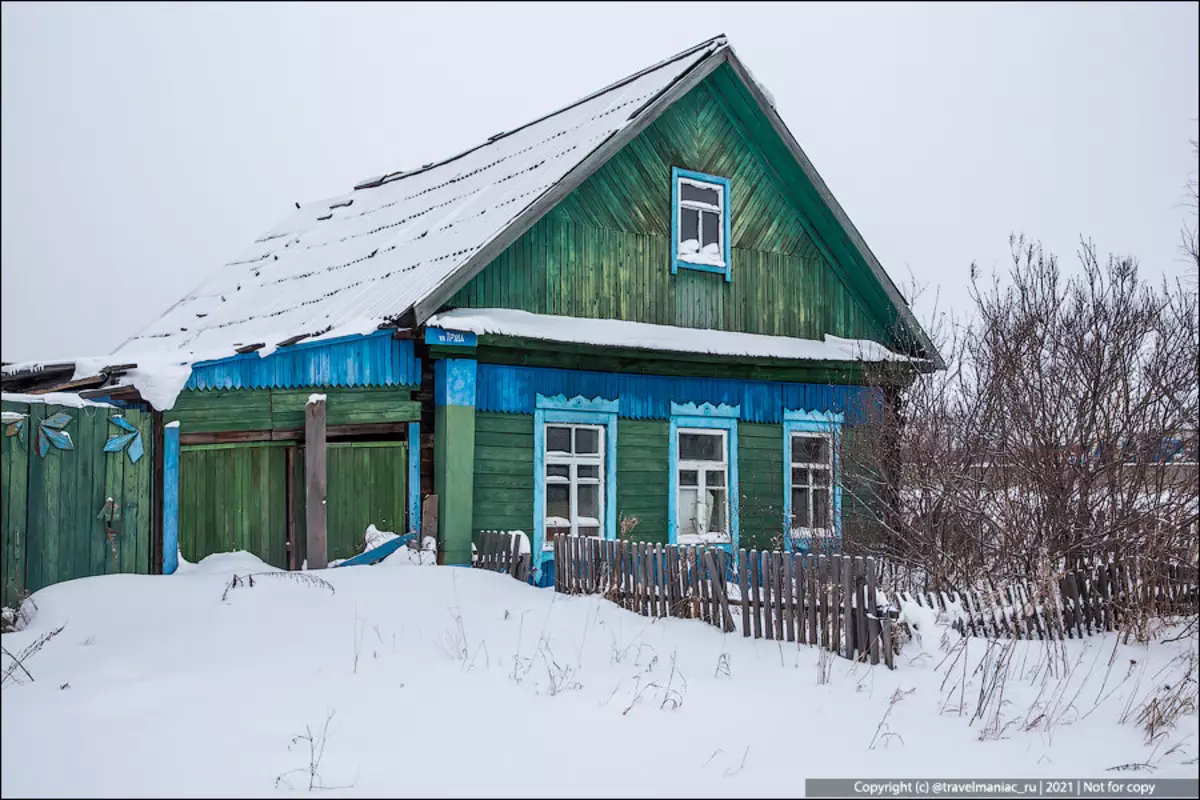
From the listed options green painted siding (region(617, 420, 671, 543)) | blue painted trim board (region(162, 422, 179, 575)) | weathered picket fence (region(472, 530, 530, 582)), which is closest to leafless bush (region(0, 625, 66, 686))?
blue painted trim board (region(162, 422, 179, 575))

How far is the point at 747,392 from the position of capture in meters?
13.6

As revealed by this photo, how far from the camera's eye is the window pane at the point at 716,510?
43.4 feet

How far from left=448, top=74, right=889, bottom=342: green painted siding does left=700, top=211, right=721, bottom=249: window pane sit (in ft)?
0.79

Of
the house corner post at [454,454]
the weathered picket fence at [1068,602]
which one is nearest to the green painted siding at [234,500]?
the house corner post at [454,454]

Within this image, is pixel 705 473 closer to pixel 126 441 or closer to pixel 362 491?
pixel 362 491

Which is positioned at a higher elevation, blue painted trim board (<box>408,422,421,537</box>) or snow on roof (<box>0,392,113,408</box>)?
snow on roof (<box>0,392,113,408</box>)

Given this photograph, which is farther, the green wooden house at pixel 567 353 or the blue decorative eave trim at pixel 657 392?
the blue decorative eave trim at pixel 657 392

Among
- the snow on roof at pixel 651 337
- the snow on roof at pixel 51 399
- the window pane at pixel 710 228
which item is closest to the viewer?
the snow on roof at pixel 51 399

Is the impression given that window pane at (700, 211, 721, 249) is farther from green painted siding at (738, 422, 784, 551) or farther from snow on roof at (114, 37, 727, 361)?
green painted siding at (738, 422, 784, 551)

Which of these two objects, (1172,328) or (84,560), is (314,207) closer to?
(84,560)

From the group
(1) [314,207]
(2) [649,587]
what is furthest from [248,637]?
(1) [314,207]

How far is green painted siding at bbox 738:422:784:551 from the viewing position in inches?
525

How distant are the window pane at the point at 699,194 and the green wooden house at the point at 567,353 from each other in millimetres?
31

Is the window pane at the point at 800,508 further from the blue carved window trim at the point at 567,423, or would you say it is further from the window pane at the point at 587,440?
the window pane at the point at 587,440
